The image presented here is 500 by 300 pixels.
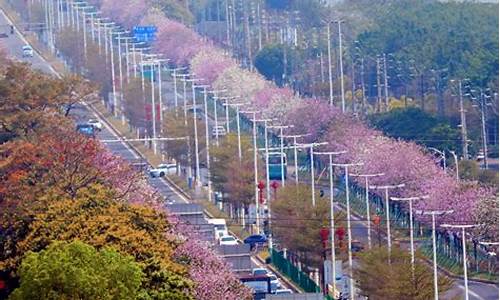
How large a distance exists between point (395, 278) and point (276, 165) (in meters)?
27.1

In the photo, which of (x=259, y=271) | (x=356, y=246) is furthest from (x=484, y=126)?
(x=259, y=271)

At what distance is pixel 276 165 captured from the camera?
7894cm

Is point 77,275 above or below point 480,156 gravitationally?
above

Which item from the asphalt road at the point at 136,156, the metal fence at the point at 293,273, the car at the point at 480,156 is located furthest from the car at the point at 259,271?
the car at the point at 480,156

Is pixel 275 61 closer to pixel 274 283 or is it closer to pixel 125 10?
pixel 125 10

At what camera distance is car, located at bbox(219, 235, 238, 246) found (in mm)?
66544

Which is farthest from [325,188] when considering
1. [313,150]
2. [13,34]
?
[13,34]

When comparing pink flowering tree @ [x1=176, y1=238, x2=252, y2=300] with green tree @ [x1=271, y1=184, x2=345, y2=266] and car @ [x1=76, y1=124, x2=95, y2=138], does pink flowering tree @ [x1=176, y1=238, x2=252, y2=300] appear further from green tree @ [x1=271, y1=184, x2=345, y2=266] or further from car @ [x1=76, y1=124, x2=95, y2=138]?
car @ [x1=76, y1=124, x2=95, y2=138]

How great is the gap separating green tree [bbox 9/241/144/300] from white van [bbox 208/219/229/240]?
22.6m

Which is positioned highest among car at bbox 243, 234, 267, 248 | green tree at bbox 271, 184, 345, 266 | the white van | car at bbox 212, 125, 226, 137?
green tree at bbox 271, 184, 345, 266

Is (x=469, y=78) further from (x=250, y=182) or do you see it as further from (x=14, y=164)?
(x=14, y=164)

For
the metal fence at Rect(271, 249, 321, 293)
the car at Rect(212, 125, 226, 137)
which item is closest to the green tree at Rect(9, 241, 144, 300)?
the metal fence at Rect(271, 249, 321, 293)

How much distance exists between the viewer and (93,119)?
9712 cm

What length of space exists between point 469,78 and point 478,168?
15224 millimetres
